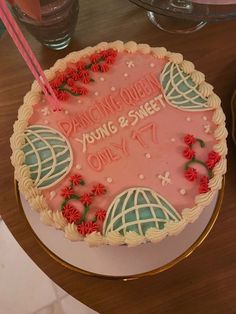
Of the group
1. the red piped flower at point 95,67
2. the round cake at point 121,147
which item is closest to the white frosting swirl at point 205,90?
the round cake at point 121,147

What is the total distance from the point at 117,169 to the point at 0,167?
340 mm

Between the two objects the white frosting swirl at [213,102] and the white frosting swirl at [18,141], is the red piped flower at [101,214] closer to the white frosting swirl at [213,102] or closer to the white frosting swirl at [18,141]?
the white frosting swirl at [18,141]

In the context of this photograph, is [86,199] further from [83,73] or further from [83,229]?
[83,73]

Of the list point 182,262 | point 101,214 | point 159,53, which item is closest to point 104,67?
point 159,53

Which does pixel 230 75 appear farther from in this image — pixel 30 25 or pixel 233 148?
pixel 30 25

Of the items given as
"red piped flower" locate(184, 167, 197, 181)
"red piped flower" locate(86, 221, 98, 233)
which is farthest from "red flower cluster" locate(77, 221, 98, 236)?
"red piped flower" locate(184, 167, 197, 181)

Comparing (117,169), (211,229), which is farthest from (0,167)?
(211,229)

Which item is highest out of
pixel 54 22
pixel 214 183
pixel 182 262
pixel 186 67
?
pixel 54 22

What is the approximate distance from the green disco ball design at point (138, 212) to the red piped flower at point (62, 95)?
26 cm

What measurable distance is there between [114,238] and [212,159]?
258 mm

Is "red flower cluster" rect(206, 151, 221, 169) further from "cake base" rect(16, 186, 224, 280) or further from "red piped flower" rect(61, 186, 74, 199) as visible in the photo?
"red piped flower" rect(61, 186, 74, 199)

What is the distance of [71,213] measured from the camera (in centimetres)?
90

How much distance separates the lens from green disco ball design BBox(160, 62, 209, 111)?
99 centimetres

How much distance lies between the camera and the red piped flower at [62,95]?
1006mm
